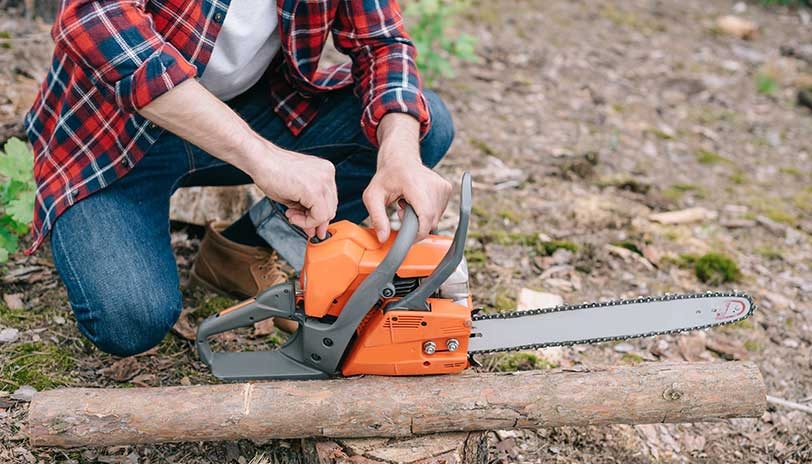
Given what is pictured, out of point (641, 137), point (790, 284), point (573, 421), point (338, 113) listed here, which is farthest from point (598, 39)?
point (573, 421)

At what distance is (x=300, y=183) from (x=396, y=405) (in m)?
0.64

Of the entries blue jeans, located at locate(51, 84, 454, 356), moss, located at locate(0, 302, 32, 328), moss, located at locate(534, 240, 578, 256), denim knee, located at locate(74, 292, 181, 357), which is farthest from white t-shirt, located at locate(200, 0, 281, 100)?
moss, located at locate(534, 240, 578, 256)

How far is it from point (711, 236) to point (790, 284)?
44 cm

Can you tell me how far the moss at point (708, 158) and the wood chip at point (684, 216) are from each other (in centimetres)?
70

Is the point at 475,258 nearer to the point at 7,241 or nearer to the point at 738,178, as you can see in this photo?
the point at 7,241

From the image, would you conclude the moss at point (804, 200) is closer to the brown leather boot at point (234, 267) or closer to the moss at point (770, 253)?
the moss at point (770, 253)

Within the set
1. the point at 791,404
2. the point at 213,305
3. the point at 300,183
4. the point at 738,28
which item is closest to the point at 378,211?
the point at 300,183

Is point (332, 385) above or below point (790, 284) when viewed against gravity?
above

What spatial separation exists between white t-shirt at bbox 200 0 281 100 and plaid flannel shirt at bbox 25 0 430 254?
0.19 feet

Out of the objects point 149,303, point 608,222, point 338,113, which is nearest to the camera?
point 149,303

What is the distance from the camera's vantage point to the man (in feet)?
6.74

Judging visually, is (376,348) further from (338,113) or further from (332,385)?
(338,113)

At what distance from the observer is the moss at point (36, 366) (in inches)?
96.2

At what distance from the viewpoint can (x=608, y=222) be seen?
3.83 metres
